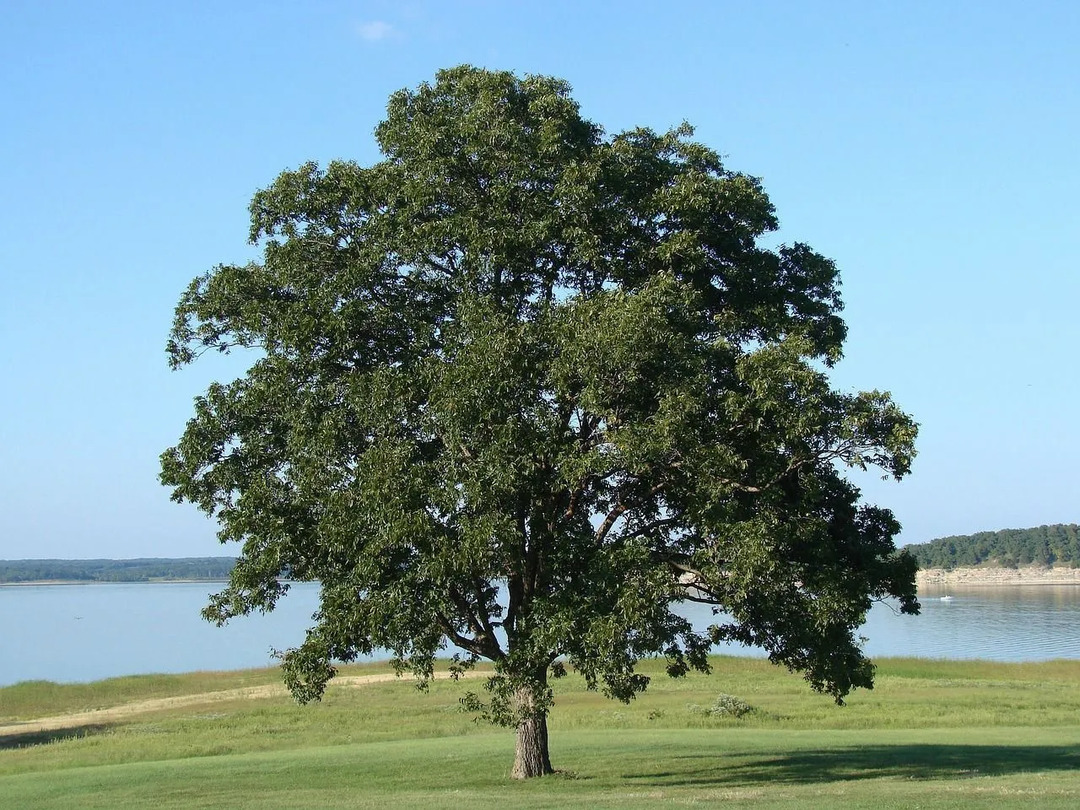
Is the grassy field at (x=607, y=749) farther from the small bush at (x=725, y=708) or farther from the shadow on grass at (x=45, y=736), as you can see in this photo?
the small bush at (x=725, y=708)

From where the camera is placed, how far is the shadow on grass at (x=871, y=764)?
2141 centimetres

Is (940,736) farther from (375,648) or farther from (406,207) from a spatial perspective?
(406,207)

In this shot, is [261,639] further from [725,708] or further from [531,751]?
[531,751]

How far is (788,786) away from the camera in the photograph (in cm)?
1980

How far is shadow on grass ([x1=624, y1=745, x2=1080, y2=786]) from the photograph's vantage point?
21406 millimetres

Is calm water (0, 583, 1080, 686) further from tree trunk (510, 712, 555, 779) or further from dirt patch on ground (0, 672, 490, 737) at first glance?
tree trunk (510, 712, 555, 779)

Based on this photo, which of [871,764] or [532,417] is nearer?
[532,417]

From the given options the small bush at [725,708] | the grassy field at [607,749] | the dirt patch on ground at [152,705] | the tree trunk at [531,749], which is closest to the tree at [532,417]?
the tree trunk at [531,749]

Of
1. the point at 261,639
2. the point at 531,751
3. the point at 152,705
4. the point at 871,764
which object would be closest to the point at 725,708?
the point at 871,764

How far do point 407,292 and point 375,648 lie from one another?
6.36 metres

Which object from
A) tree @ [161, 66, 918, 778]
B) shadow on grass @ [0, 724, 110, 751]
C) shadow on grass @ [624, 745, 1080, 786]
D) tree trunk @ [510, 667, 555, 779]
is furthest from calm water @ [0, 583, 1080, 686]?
tree @ [161, 66, 918, 778]

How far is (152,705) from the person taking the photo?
4928 cm

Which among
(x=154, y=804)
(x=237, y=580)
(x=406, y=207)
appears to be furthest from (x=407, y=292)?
(x=154, y=804)

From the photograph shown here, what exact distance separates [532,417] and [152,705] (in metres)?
38.8
